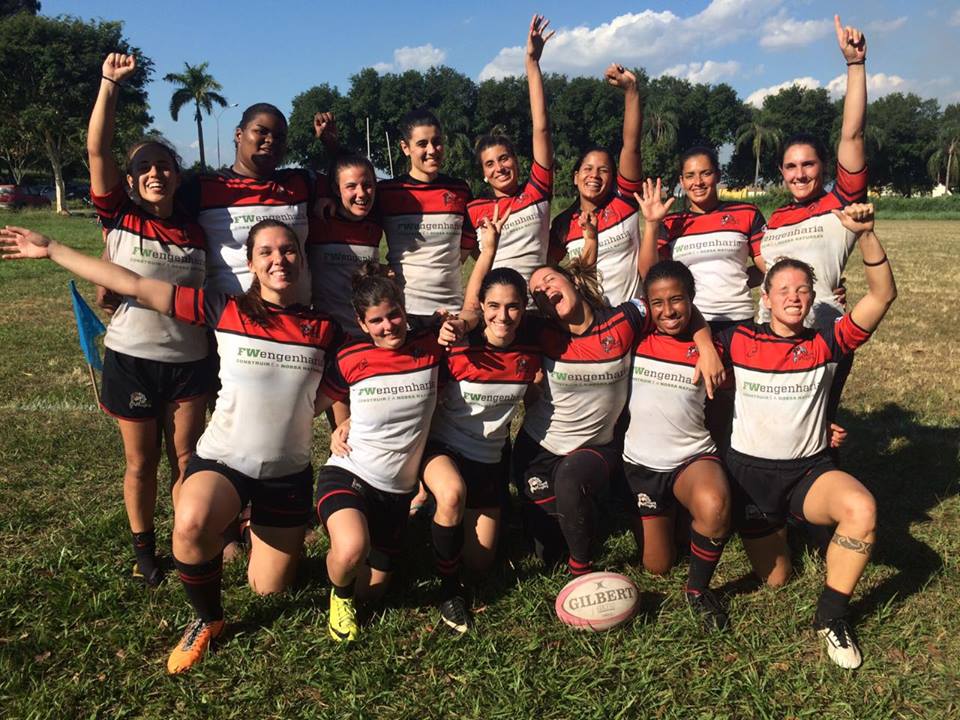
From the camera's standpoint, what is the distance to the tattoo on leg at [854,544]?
3297mm

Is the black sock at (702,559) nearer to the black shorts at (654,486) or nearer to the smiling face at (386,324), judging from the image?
the black shorts at (654,486)

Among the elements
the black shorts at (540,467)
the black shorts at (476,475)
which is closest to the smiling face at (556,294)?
the black shorts at (540,467)

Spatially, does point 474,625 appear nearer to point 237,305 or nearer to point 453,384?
point 453,384

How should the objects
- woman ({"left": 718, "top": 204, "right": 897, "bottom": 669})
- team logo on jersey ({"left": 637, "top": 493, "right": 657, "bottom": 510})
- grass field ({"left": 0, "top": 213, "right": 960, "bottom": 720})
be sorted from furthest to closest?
team logo on jersey ({"left": 637, "top": 493, "right": 657, "bottom": 510})
woman ({"left": 718, "top": 204, "right": 897, "bottom": 669})
grass field ({"left": 0, "top": 213, "right": 960, "bottom": 720})

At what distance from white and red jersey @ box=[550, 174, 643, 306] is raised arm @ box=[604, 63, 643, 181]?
0.07m

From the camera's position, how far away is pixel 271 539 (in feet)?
12.1

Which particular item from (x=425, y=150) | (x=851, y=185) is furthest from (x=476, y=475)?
(x=851, y=185)

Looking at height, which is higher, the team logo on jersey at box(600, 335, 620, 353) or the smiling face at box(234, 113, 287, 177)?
the smiling face at box(234, 113, 287, 177)

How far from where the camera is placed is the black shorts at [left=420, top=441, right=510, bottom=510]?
151 inches

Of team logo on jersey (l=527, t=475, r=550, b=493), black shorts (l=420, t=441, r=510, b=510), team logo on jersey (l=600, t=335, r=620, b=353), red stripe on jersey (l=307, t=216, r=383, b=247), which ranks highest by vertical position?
red stripe on jersey (l=307, t=216, r=383, b=247)

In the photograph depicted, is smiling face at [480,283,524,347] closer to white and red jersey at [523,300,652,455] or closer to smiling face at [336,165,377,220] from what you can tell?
white and red jersey at [523,300,652,455]

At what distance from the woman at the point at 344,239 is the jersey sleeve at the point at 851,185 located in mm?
2734

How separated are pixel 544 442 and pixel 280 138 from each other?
2282 millimetres

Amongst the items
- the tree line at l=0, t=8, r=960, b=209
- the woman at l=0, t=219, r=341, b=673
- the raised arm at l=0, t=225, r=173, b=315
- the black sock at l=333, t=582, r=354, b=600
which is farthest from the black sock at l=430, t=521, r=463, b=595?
the tree line at l=0, t=8, r=960, b=209
